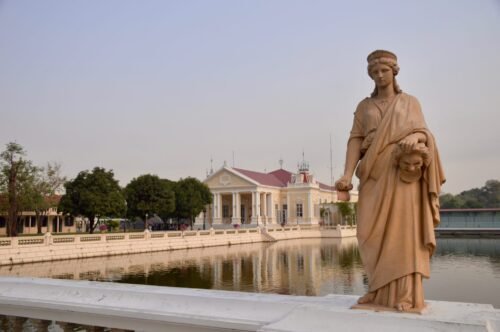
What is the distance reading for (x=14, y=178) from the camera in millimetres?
30672

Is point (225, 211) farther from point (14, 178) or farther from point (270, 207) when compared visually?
point (14, 178)

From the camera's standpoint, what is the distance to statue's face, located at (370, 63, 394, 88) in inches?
163

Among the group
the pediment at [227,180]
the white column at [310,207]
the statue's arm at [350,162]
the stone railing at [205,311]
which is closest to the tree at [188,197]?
the pediment at [227,180]

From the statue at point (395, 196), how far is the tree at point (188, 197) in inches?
1826

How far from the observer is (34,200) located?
3434cm

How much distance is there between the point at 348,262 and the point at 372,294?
19022 mm

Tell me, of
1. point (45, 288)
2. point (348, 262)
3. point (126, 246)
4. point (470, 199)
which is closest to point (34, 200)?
point (126, 246)

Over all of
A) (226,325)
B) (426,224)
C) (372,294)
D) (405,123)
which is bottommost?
(226,325)

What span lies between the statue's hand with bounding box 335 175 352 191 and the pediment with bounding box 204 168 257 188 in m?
55.0

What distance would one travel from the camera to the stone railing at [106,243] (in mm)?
20797

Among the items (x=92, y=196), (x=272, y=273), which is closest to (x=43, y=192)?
(x=92, y=196)

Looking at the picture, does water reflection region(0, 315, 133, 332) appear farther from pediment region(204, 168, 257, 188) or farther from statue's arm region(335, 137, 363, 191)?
pediment region(204, 168, 257, 188)

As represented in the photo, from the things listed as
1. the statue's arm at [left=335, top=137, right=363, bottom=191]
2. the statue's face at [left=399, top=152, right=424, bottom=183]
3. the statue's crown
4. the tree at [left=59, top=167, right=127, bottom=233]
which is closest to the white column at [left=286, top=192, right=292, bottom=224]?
the tree at [left=59, top=167, right=127, bottom=233]

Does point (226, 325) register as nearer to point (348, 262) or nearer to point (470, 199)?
point (348, 262)
